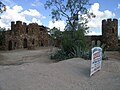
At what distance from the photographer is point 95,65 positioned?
37.0 feet

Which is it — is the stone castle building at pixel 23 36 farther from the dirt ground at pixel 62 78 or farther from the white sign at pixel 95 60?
the white sign at pixel 95 60

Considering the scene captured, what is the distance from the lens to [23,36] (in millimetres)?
45969

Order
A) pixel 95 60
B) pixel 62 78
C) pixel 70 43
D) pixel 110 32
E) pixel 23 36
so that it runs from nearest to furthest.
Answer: pixel 62 78 < pixel 95 60 < pixel 70 43 < pixel 110 32 < pixel 23 36

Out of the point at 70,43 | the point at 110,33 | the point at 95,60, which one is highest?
the point at 110,33

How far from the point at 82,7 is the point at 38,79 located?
2568 centimetres

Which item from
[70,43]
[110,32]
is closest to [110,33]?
[110,32]

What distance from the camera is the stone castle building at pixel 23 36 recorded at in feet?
147

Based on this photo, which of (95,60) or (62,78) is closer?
(62,78)

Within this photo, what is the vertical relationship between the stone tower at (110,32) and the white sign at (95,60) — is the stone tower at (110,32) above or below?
above

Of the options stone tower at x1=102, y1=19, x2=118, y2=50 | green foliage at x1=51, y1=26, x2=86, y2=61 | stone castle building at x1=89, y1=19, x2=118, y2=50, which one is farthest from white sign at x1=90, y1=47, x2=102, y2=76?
stone tower at x1=102, y1=19, x2=118, y2=50

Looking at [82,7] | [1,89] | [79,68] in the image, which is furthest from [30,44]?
[1,89]

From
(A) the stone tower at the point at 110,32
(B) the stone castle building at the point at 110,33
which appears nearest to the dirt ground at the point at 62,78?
(B) the stone castle building at the point at 110,33

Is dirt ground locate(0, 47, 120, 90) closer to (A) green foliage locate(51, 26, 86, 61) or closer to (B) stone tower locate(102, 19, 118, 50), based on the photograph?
(A) green foliage locate(51, 26, 86, 61)

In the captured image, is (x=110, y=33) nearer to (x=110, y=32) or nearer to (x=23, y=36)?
(x=110, y=32)
